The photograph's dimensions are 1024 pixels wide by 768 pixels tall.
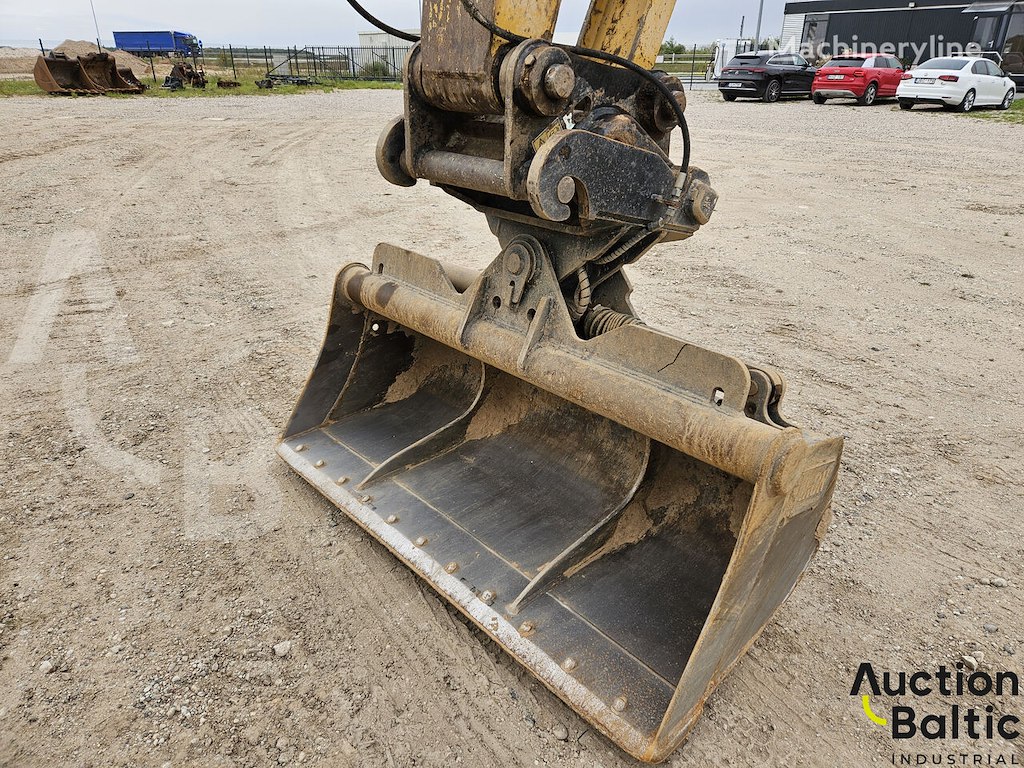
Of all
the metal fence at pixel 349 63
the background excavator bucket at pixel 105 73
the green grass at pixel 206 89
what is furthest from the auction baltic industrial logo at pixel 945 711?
the metal fence at pixel 349 63

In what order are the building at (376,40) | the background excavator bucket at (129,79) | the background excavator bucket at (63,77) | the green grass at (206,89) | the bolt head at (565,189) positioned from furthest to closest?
the building at (376,40) → the background excavator bucket at (129,79) → the green grass at (206,89) → the background excavator bucket at (63,77) → the bolt head at (565,189)

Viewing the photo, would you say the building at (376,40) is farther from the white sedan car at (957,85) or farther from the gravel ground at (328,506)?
the gravel ground at (328,506)

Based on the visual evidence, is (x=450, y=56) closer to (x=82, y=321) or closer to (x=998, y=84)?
(x=82, y=321)

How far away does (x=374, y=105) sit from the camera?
61.2 ft

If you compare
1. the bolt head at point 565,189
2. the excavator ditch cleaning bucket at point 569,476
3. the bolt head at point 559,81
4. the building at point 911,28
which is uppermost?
the building at point 911,28

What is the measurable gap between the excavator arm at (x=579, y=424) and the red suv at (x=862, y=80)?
18.7m

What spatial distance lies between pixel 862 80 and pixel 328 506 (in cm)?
1960

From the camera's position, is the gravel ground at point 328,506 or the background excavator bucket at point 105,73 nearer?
the gravel ground at point 328,506

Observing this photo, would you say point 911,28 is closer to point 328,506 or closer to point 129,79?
point 129,79

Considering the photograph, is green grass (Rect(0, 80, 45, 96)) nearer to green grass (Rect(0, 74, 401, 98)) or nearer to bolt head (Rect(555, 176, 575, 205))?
green grass (Rect(0, 74, 401, 98))

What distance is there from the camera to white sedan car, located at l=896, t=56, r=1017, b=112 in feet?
Result: 53.4

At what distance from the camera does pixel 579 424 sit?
2721 mm

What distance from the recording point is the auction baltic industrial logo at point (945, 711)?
1946 millimetres

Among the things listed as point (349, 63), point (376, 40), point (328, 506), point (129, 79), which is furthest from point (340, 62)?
point (328, 506)
